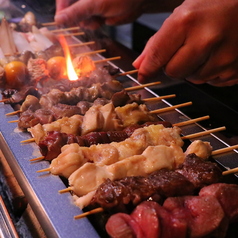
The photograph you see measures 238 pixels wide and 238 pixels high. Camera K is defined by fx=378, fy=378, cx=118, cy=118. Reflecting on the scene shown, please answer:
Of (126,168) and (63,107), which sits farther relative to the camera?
(63,107)

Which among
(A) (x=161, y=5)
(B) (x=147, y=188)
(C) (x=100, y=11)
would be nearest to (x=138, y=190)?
(B) (x=147, y=188)

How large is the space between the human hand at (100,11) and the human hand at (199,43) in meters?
2.23

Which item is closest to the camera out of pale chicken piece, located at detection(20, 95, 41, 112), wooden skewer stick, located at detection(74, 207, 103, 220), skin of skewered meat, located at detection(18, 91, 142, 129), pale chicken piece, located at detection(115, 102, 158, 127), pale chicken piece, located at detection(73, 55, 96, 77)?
wooden skewer stick, located at detection(74, 207, 103, 220)

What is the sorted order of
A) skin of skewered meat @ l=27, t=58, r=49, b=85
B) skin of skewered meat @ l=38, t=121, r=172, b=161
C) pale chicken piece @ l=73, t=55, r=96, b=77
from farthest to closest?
pale chicken piece @ l=73, t=55, r=96, b=77 < skin of skewered meat @ l=27, t=58, r=49, b=85 < skin of skewered meat @ l=38, t=121, r=172, b=161

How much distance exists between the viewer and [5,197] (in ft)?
12.6

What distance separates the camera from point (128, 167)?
10.4 feet

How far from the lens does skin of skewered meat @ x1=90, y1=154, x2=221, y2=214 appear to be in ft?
9.04

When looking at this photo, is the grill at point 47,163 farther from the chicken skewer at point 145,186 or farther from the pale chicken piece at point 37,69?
the pale chicken piece at point 37,69

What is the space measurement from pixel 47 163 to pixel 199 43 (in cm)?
185

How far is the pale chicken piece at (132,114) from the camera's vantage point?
4.02m

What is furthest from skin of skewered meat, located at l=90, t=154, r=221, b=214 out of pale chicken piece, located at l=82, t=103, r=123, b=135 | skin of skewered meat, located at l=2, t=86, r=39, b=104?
skin of skewered meat, located at l=2, t=86, r=39, b=104

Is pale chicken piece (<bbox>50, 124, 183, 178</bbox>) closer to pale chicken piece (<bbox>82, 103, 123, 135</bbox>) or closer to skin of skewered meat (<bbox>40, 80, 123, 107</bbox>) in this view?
pale chicken piece (<bbox>82, 103, 123, 135</bbox>)

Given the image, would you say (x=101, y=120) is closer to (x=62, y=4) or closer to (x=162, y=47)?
(x=162, y=47)

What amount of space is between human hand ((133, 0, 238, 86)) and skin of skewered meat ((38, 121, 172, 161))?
0.68 metres
